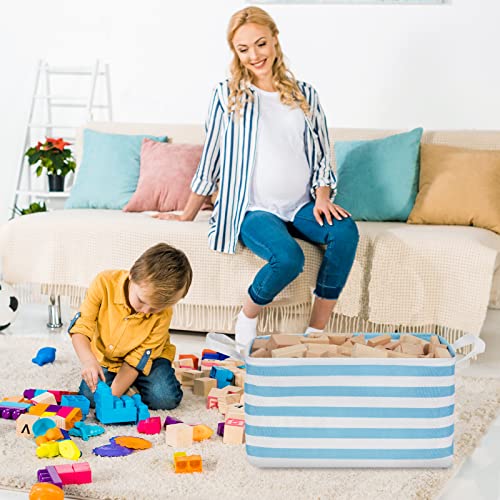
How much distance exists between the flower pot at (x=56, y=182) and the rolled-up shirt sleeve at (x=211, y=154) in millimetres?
1514

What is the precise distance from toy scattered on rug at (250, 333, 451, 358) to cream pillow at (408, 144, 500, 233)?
1318mm

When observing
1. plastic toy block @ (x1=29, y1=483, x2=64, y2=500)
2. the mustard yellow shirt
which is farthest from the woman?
plastic toy block @ (x1=29, y1=483, x2=64, y2=500)

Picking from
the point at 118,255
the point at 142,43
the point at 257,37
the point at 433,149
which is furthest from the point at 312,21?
Answer: the point at 118,255

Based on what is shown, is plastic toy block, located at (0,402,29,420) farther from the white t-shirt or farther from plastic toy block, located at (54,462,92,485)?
the white t-shirt

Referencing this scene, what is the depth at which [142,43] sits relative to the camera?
15.9 feet

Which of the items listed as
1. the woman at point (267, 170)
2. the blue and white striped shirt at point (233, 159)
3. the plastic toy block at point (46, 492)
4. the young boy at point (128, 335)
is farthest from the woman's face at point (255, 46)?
the plastic toy block at point (46, 492)

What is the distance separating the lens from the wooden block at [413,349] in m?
2.02

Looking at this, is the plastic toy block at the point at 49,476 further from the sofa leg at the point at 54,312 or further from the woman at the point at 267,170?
the sofa leg at the point at 54,312

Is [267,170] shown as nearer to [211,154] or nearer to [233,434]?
[211,154]

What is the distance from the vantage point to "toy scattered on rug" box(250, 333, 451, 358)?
1.98 m

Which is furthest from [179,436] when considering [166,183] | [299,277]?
[166,183]

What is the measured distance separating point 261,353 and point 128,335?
0.50 m

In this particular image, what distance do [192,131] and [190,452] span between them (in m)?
2.07

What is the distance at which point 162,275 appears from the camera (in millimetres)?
2189
